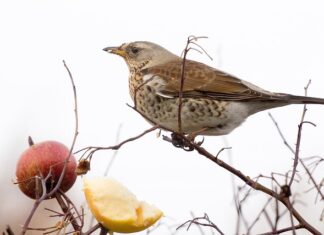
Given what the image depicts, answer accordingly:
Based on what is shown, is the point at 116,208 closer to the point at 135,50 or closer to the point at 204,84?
the point at 204,84

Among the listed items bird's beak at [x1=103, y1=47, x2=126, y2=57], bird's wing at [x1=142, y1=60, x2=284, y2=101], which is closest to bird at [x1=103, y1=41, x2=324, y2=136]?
bird's wing at [x1=142, y1=60, x2=284, y2=101]

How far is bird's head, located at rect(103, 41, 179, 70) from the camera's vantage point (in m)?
5.93

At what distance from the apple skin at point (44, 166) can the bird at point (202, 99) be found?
5.31 ft

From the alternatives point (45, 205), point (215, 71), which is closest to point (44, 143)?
point (215, 71)

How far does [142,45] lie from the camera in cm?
605

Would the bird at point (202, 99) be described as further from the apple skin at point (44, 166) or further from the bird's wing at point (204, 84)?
the apple skin at point (44, 166)

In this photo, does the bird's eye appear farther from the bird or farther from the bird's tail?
the bird's tail

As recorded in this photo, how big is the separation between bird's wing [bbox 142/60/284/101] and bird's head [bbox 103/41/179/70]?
0.76ft

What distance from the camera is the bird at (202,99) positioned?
4914 millimetres

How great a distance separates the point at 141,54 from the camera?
6.00 metres

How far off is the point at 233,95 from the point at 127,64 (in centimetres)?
121

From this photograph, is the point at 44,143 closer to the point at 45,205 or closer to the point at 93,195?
the point at 93,195

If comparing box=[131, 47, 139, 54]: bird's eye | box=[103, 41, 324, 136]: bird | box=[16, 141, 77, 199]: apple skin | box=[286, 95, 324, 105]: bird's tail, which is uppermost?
box=[16, 141, 77, 199]: apple skin

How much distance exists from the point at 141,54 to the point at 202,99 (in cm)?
108
